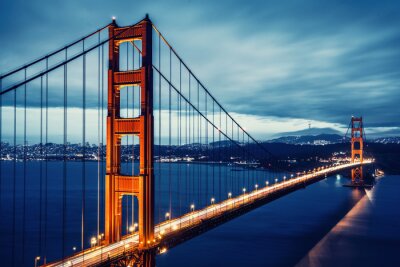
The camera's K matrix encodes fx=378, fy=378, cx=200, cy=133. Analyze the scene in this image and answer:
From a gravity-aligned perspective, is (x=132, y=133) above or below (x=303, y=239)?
above

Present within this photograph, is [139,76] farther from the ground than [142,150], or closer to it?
farther from the ground

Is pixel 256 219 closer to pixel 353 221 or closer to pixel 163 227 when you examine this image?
pixel 353 221

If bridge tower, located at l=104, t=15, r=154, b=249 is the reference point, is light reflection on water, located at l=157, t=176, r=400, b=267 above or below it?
below

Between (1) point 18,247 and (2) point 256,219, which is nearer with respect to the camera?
(1) point 18,247

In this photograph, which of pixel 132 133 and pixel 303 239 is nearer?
pixel 132 133

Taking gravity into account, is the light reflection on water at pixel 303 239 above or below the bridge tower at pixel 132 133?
below

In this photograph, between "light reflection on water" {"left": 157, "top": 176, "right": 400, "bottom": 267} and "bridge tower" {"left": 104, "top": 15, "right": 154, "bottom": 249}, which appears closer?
"bridge tower" {"left": 104, "top": 15, "right": 154, "bottom": 249}

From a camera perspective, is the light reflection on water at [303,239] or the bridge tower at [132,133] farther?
the light reflection on water at [303,239]

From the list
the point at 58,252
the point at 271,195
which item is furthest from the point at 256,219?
the point at 58,252
